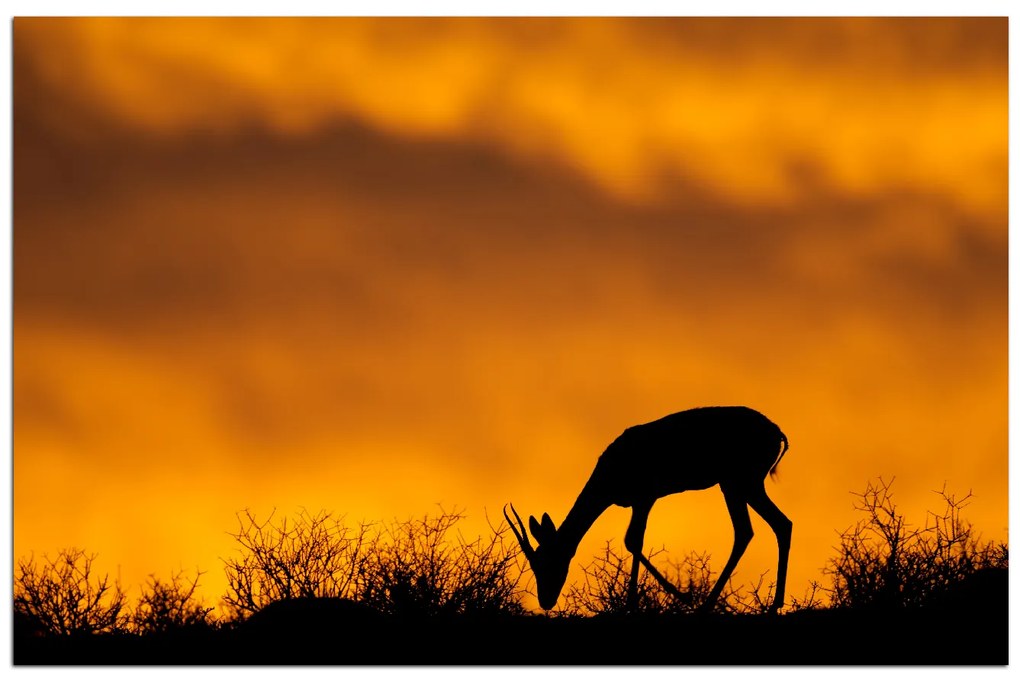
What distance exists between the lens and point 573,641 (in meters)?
16.9

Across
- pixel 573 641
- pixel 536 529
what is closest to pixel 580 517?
pixel 536 529

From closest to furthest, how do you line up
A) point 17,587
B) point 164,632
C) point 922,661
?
point 922,661 → point 164,632 → point 17,587

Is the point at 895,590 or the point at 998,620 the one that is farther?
the point at 895,590

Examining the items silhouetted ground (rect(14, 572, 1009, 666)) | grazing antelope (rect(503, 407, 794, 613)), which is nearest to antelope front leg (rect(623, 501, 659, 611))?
grazing antelope (rect(503, 407, 794, 613))

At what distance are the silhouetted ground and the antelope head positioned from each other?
301cm

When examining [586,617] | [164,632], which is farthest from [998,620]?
[164,632]

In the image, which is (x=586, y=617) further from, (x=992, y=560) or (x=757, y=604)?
(x=992, y=560)

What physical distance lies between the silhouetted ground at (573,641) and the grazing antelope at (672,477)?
2747 millimetres

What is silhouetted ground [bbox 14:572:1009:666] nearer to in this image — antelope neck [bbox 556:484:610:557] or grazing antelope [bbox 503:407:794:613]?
grazing antelope [bbox 503:407:794:613]

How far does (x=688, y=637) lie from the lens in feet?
55.3

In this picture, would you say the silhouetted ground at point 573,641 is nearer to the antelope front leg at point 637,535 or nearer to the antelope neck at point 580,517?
the antelope front leg at point 637,535

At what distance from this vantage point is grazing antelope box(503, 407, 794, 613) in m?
20.6

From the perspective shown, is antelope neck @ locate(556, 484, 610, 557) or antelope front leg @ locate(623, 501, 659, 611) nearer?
antelope front leg @ locate(623, 501, 659, 611)

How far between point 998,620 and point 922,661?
60.1 inches
